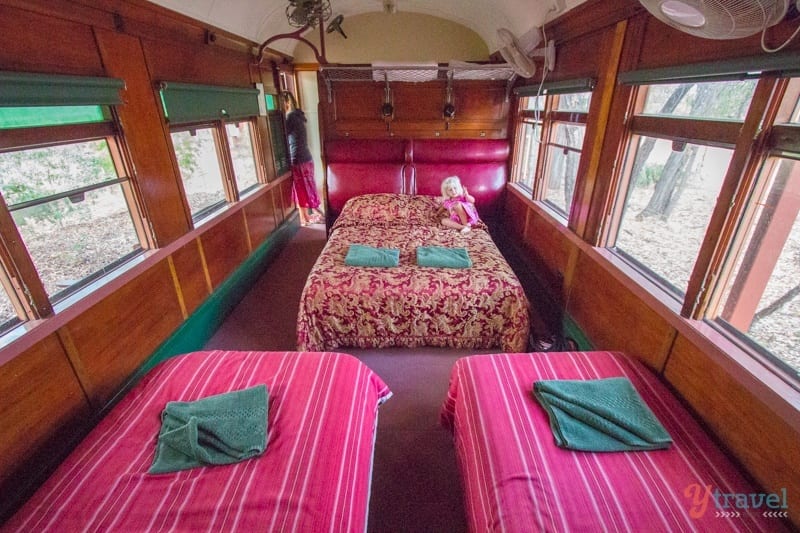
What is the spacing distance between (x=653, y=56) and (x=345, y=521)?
7.66 ft

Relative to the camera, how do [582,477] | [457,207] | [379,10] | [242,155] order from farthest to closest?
[379,10]
[242,155]
[457,207]
[582,477]

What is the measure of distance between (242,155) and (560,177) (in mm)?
3121

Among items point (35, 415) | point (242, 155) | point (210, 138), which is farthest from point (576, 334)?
point (242, 155)

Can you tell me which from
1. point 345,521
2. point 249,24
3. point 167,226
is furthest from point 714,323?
point 249,24

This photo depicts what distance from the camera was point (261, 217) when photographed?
12.3ft

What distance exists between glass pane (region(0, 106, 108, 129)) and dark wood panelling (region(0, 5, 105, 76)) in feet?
0.49

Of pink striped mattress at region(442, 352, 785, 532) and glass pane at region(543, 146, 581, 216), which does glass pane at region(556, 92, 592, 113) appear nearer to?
glass pane at region(543, 146, 581, 216)

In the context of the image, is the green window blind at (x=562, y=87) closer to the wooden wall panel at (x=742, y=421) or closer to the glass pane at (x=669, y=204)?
the glass pane at (x=669, y=204)

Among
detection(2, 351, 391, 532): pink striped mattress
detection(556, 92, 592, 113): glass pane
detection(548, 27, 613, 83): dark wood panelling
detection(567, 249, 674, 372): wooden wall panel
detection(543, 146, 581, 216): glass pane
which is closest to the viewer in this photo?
detection(2, 351, 391, 532): pink striped mattress

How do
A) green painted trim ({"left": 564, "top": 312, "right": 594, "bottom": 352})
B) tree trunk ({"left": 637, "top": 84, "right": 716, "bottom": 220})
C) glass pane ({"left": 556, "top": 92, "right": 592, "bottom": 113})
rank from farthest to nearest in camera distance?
glass pane ({"left": 556, "top": 92, "right": 592, "bottom": 113})
green painted trim ({"left": 564, "top": 312, "right": 594, "bottom": 352})
tree trunk ({"left": 637, "top": 84, "right": 716, "bottom": 220})

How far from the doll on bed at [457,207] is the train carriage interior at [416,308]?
0.31 ft

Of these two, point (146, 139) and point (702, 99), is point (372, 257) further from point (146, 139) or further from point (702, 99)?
point (702, 99)

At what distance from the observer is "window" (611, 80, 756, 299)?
1401 mm

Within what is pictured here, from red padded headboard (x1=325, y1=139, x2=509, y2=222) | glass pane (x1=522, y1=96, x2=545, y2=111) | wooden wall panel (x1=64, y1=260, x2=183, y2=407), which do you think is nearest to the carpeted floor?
wooden wall panel (x1=64, y1=260, x2=183, y2=407)
